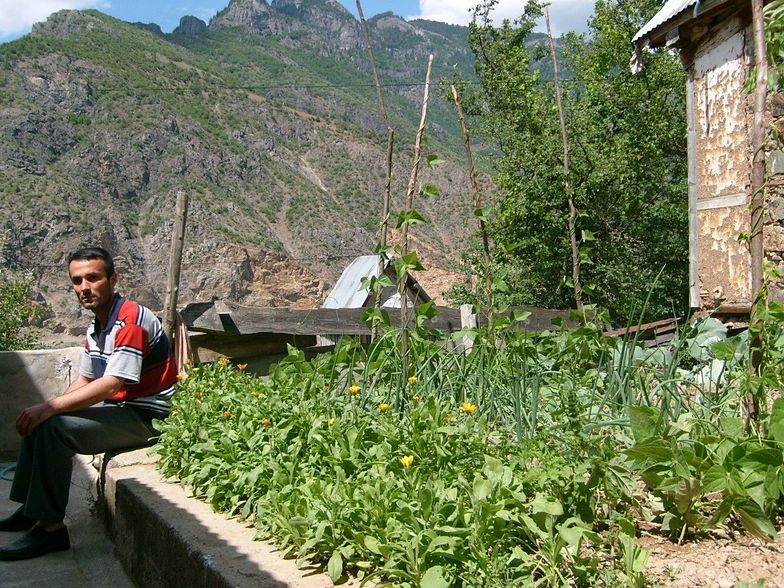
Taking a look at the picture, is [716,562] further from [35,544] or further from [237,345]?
[237,345]

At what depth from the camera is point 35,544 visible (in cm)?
397

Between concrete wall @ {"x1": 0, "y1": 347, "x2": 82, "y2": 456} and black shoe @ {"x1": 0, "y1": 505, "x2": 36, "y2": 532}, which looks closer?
black shoe @ {"x1": 0, "y1": 505, "x2": 36, "y2": 532}

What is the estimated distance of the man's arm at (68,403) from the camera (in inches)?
159

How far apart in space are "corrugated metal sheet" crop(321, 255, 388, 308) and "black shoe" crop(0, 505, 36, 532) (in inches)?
188

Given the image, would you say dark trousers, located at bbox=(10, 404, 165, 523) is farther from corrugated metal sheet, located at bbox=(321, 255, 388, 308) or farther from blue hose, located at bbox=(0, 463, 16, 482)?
corrugated metal sheet, located at bbox=(321, 255, 388, 308)

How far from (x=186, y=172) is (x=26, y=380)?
50.5 m

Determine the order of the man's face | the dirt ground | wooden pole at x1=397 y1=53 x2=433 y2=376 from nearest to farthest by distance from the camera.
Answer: the dirt ground
wooden pole at x1=397 y1=53 x2=433 y2=376
the man's face

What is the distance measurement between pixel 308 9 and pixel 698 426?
13923cm

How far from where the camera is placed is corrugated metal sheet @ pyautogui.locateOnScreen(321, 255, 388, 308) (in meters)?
9.11

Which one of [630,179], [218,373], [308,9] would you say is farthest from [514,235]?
[308,9]

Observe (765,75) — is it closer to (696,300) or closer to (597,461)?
(597,461)

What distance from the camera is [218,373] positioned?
4977 mm

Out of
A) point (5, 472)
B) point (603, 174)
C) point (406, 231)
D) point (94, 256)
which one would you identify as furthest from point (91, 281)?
point (603, 174)

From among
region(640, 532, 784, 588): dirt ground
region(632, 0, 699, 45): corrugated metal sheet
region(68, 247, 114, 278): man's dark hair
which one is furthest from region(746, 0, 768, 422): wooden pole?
region(632, 0, 699, 45): corrugated metal sheet
